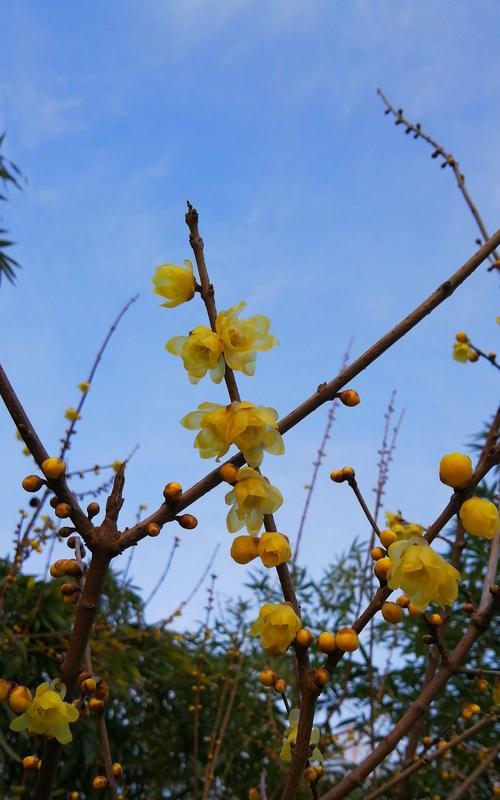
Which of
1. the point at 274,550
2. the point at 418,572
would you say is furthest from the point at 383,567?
the point at 274,550

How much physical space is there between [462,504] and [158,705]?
3.47 meters

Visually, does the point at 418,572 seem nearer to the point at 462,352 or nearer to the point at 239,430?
the point at 239,430

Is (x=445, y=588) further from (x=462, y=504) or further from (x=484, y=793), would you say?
(x=484, y=793)

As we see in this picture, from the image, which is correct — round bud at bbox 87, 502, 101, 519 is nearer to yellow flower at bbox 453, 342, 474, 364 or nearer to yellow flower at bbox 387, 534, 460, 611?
yellow flower at bbox 387, 534, 460, 611

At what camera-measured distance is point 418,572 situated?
0.92m

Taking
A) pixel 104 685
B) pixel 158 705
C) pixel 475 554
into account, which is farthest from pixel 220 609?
pixel 104 685

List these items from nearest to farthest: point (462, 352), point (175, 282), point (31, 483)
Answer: point (31, 483), point (175, 282), point (462, 352)

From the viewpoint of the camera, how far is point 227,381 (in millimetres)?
1024

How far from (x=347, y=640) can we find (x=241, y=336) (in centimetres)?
43

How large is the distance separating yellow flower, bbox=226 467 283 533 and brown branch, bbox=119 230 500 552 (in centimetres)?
3

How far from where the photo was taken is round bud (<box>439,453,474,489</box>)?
907 mm

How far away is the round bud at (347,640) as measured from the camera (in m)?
0.88

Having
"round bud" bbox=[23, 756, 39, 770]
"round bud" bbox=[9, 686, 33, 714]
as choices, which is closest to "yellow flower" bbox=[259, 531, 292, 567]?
"round bud" bbox=[9, 686, 33, 714]

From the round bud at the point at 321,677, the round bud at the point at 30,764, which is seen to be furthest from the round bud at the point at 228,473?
the round bud at the point at 30,764
